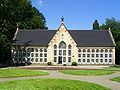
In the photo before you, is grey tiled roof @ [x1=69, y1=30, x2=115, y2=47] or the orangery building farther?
grey tiled roof @ [x1=69, y1=30, x2=115, y2=47]

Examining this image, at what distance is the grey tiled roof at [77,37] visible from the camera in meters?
79.2

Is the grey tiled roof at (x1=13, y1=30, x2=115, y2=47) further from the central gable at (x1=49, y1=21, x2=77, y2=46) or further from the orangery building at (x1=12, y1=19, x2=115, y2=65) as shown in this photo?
the central gable at (x1=49, y1=21, x2=77, y2=46)

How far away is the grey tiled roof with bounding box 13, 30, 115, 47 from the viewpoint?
79.2 metres

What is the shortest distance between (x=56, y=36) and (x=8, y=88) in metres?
58.3

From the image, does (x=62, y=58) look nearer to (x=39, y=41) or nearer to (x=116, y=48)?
(x=39, y=41)

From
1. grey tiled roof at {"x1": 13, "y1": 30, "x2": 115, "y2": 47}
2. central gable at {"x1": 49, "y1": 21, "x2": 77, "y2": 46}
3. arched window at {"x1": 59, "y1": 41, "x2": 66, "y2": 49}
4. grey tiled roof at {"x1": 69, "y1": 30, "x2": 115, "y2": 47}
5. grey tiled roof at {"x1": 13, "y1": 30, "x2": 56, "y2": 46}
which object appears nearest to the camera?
grey tiled roof at {"x1": 69, "y1": 30, "x2": 115, "y2": 47}

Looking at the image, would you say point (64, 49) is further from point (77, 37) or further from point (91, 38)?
point (91, 38)

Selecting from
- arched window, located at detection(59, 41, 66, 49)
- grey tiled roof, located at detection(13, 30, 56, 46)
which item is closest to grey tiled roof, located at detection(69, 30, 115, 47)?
arched window, located at detection(59, 41, 66, 49)

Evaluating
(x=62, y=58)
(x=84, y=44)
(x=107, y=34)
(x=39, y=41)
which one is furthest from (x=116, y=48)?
(x=39, y=41)

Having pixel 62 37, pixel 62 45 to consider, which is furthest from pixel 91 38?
pixel 62 45

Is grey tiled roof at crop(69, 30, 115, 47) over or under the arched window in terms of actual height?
over

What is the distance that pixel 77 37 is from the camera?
8181cm

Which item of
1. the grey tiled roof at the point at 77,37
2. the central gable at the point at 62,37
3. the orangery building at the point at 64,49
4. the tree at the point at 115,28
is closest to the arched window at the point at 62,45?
the orangery building at the point at 64,49

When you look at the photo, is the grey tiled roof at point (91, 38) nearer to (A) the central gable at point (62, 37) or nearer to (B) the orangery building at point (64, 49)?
(B) the orangery building at point (64, 49)
